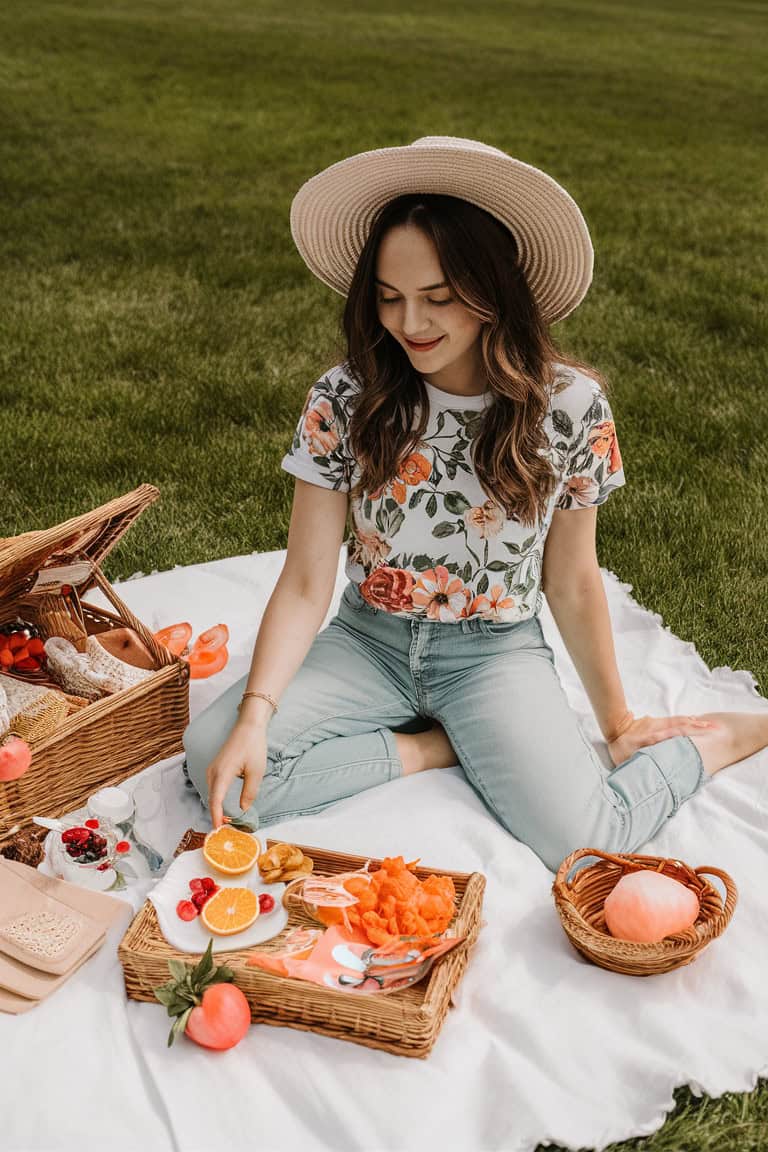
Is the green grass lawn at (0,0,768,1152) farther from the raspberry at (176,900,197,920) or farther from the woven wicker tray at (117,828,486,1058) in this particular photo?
the raspberry at (176,900,197,920)

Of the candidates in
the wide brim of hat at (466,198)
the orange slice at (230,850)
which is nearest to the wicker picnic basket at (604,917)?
the orange slice at (230,850)

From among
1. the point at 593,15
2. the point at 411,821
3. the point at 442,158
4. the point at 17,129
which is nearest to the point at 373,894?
the point at 411,821

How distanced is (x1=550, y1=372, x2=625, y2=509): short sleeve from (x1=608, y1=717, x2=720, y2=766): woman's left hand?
1.78ft

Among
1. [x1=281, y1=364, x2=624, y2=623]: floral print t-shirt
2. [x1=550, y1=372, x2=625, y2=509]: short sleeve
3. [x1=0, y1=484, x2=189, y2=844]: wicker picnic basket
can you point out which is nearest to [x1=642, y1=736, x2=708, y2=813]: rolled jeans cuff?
[x1=281, y1=364, x2=624, y2=623]: floral print t-shirt

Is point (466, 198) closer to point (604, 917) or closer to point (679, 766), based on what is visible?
point (679, 766)

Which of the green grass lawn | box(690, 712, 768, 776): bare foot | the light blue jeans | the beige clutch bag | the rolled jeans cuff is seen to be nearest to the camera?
the beige clutch bag

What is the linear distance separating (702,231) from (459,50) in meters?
9.58

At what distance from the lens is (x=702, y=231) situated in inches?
288

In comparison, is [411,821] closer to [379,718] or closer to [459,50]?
[379,718]

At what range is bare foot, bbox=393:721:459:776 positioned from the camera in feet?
8.57

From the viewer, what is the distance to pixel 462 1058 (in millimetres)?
1954

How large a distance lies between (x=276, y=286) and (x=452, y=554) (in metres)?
3.97

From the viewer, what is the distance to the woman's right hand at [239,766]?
2.25 m

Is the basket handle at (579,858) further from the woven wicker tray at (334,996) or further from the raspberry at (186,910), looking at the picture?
the raspberry at (186,910)
